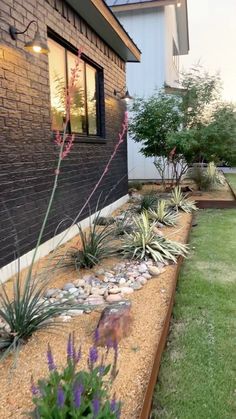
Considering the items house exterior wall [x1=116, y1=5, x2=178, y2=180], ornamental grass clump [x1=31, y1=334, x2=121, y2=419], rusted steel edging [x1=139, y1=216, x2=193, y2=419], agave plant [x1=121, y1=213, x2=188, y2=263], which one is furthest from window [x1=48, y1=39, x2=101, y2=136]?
house exterior wall [x1=116, y1=5, x2=178, y2=180]

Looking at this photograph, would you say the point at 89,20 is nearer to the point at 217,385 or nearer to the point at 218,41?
the point at 217,385

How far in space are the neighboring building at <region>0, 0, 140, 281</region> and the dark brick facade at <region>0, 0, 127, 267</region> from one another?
10mm

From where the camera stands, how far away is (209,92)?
9.23 metres

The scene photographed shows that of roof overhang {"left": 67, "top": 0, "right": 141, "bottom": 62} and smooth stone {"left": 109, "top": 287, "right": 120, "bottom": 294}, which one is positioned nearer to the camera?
smooth stone {"left": 109, "top": 287, "right": 120, "bottom": 294}

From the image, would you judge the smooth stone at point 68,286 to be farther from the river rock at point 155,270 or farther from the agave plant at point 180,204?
the agave plant at point 180,204

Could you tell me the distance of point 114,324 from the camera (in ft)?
8.36

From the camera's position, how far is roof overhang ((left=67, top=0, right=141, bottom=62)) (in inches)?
200

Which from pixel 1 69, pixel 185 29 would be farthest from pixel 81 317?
pixel 185 29

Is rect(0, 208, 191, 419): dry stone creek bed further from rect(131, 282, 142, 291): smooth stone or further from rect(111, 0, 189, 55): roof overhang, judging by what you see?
rect(111, 0, 189, 55): roof overhang

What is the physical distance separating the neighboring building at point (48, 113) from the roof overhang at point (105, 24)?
0.05ft

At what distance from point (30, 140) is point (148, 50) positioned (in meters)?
9.95

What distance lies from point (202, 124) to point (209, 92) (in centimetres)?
90

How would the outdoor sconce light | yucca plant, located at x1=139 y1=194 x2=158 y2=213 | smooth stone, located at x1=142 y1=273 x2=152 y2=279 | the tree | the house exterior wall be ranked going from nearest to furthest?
the outdoor sconce light, smooth stone, located at x1=142 y1=273 x2=152 y2=279, yucca plant, located at x1=139 y1=194 x2=158 y2=213, the tree, the house exterior wall

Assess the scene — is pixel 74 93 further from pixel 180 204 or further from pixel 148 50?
pixel 148 50
